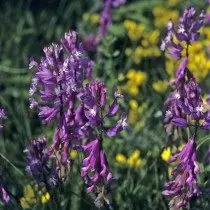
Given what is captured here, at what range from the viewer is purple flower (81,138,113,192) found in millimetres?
2939

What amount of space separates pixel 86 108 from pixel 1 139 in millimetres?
1639

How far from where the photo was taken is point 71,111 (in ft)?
9.70

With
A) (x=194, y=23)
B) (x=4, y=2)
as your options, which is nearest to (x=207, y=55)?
(x=4, y=2)

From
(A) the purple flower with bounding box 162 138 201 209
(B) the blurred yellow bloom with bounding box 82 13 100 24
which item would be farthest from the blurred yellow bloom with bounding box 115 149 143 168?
(B) the blurred yellow bloom with bounding box 82 13 100 24

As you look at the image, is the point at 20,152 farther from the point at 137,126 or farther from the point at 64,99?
the point at 64,99

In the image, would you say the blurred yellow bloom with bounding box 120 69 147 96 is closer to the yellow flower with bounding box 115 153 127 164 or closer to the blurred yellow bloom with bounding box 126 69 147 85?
the blurred yellow bloom with bounding box 126 69 147 85

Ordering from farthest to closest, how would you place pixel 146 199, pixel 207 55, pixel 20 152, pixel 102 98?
pixel 207 55
pixel 20 152
pixel 146 199
pixel 102 98

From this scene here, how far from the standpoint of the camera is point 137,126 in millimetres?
4625

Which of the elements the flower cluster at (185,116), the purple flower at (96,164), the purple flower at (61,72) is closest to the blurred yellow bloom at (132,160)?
the flower cluster at (185,116)

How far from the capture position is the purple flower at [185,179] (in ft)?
9.82

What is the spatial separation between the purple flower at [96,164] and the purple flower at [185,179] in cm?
32

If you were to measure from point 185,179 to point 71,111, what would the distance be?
0.58 metres

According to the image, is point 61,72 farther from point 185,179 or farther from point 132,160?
point 132,160

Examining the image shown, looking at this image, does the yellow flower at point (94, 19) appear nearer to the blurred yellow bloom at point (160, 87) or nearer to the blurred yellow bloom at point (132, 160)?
the blurred yellow bloom at point (160, 87)
